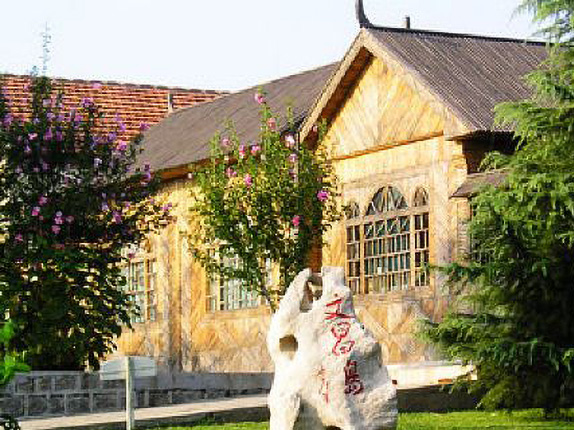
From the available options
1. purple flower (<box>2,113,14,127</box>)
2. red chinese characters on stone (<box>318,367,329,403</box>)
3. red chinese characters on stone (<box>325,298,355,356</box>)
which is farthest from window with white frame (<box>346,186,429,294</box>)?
red chinese characters on stone (<box>318,367,329,403</box>)

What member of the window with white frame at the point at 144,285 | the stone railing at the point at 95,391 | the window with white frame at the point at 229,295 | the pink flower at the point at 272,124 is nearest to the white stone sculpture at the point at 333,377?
the stone railing at the point at 95,391

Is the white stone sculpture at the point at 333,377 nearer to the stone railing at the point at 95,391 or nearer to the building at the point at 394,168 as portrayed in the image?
the stone railing at the point at 95,391

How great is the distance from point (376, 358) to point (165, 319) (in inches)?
Result: 659

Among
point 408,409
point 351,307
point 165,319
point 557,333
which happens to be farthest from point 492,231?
point 165,319

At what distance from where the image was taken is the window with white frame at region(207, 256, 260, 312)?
26.8 meters

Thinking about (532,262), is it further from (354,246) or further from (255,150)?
(354,246)

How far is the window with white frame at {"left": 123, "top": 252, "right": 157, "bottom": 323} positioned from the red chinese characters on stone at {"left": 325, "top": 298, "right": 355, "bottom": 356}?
1698cm

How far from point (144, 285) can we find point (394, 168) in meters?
8.00

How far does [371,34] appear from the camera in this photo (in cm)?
2320

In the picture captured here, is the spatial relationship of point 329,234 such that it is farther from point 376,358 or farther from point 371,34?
point 376,358

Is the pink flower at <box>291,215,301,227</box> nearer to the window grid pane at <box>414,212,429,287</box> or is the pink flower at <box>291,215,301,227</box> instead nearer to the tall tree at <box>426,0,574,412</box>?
the window grid pane at <box>414,212,429,287</box>

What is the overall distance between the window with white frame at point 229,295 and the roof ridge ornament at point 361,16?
539cm

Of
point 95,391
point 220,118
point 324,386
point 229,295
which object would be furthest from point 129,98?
point 324,386

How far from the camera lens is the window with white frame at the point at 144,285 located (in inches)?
1153
